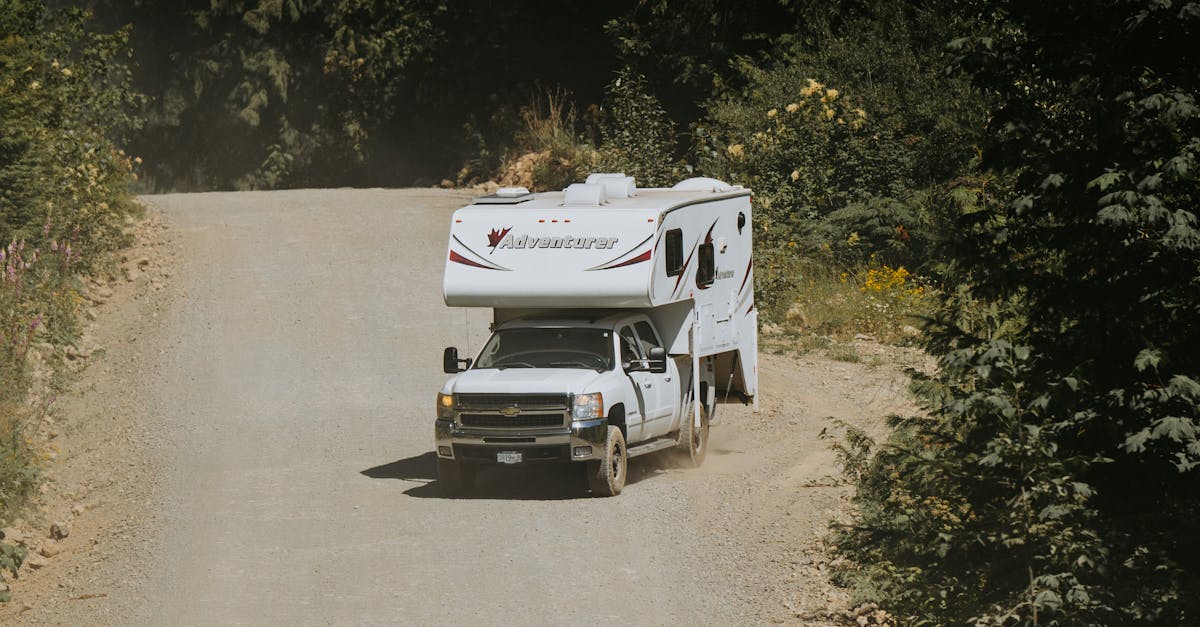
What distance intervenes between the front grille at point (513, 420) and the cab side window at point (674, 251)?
2.42m

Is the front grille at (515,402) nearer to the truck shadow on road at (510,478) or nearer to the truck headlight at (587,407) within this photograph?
the truck headlight at (587,407)

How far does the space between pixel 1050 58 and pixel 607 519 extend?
242 inches

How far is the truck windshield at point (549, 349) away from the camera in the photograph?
50.0ft

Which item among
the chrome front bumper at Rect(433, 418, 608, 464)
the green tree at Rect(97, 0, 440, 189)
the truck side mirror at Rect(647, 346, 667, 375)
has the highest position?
the green tree at Rect(97, 0, 440, 189)

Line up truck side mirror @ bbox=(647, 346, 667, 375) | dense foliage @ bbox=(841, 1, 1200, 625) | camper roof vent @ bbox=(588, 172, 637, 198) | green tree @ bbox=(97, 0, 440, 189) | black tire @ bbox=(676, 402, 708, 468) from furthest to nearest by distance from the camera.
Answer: green tree @ bbox=(97, 0, 440, 189), camper roof vent @ bbox=(588, 172, 637, 198), black tire @ bbox=(676, 402, 708, 468), truck side mirror @ bbox=(647, 346, 667, 375), dense foliage @ bbox=(841, 1, 1200, 625)

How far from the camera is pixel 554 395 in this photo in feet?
46.9

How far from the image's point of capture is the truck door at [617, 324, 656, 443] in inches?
599

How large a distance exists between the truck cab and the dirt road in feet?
1.70

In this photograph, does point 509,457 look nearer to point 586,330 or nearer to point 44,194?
point 586,330

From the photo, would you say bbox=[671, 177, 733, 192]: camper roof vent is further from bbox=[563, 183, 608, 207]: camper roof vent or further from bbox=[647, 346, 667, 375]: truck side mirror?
bbox=[647, 346, 667, 375]: truck side mirror

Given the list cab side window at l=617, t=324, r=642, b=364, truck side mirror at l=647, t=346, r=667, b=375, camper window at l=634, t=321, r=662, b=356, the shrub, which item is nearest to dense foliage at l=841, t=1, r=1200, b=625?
truck side mirror at l=647, t=346, r=667, b=375

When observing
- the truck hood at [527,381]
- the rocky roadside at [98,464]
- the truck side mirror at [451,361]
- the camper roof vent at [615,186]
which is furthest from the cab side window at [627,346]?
the rocky roadside at [98,464]

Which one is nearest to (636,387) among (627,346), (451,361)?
(627,346)

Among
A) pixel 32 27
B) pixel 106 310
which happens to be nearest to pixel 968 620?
pixel 106 310
